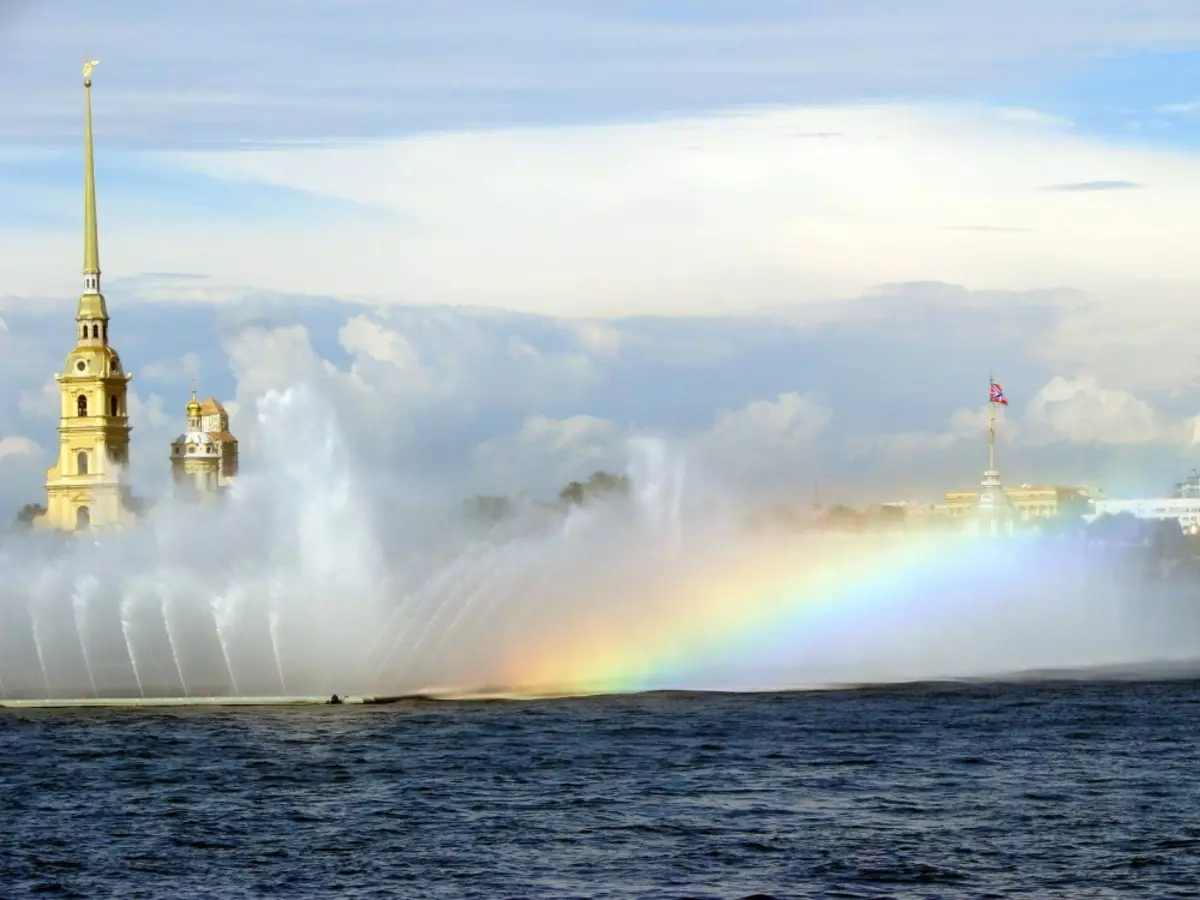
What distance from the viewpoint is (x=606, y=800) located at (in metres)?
54.6

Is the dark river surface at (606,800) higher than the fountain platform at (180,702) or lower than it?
lower

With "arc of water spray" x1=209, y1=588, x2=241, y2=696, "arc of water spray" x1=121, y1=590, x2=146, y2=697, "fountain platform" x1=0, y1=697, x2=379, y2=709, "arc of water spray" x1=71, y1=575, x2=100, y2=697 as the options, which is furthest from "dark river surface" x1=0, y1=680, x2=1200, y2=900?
"arc of water spray" x1=71, y1=575, x2=100, y2=697

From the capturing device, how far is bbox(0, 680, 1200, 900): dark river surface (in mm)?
44000

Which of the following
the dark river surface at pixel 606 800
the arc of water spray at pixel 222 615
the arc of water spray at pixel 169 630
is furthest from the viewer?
the arc of water spray at pixel 222 615

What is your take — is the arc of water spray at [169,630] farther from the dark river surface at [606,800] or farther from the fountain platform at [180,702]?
the dark river surface at [606,800]

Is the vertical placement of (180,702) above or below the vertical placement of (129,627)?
below

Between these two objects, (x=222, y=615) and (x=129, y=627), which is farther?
(x=129, y=627)

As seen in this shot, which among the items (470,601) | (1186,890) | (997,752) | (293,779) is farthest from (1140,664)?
(1186,890)

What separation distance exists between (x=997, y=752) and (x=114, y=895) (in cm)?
2996

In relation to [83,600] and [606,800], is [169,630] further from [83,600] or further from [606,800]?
[606,800]

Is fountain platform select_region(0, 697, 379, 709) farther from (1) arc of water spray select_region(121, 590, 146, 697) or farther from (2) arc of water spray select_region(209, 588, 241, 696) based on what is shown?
(2) arc of water spray select_region(209, 588, 241, 696)

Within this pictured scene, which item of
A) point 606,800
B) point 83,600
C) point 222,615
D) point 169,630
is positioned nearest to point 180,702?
point 222,615

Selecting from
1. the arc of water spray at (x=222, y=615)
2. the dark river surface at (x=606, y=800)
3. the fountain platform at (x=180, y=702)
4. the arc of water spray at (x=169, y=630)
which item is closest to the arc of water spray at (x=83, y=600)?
the arc of water spray at (x=169, y=630)

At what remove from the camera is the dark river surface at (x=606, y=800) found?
44.0 metres
